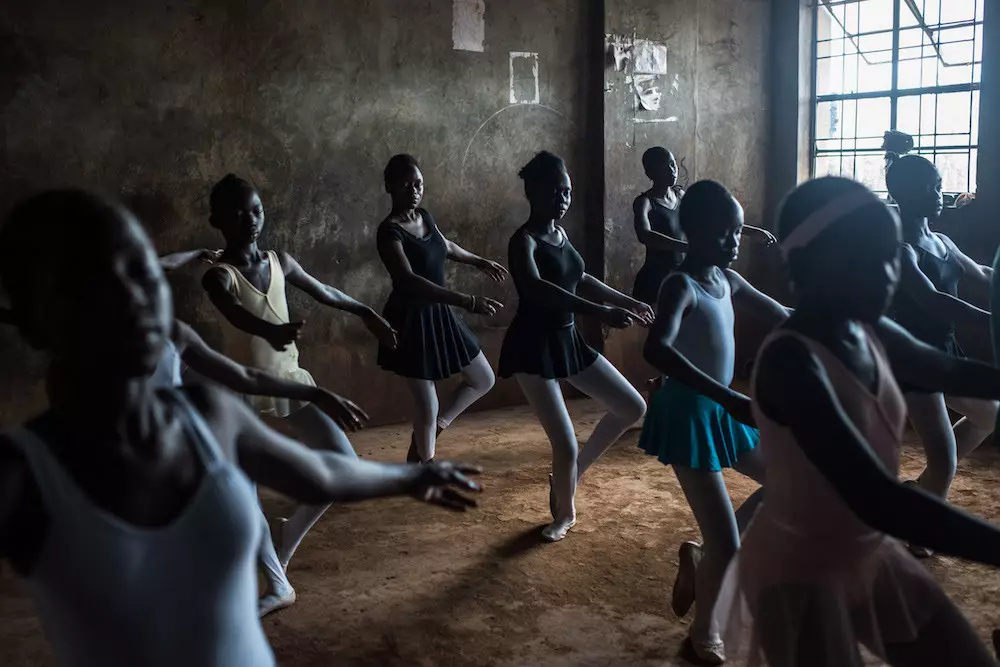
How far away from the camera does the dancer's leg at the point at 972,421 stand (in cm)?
425

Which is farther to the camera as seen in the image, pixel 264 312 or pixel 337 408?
pixel 264 312

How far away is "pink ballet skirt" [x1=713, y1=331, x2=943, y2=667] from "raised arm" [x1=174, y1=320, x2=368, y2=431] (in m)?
1.01

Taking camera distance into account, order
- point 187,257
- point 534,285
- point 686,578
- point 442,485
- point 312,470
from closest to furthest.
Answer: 1. point 312,470
2. point 442,485
3. point 686,578
4. point 534,285
5. point 187,257

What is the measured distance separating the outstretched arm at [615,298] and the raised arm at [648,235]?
1.51 m

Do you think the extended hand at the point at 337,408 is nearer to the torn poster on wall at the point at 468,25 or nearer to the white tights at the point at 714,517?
the white tights at the point at 714,517

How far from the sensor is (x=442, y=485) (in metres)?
1.79

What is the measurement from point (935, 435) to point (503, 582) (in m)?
1.88

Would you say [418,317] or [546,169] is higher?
[546,169]

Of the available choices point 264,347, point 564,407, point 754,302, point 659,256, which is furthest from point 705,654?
point 659,256

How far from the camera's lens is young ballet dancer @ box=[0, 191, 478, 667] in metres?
1.35

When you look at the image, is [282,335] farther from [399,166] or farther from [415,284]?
[399,166]

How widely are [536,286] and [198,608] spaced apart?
3105mm

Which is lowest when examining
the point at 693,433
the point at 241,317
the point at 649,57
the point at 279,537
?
the point at 279,537

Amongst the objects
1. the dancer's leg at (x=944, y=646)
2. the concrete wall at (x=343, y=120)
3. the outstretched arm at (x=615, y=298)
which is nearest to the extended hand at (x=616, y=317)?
the outstretched arm at (x=615, y=298)
